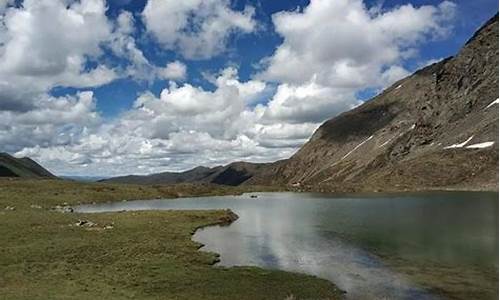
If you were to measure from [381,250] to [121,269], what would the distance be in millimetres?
32869

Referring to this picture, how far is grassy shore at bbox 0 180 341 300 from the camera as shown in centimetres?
4181

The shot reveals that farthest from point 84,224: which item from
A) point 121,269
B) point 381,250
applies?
point 381,250

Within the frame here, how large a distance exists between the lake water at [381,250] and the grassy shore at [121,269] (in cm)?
454

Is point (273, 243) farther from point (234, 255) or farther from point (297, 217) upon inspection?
point (297, 217)

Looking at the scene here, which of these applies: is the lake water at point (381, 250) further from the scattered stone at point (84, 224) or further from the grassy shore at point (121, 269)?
the scattered stone at point (84, 224)

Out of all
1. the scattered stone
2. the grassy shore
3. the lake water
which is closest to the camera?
the grassy shore

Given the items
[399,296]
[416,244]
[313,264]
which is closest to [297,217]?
[416,244]

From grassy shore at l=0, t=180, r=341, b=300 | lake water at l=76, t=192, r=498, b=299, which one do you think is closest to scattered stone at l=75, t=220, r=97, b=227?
grassy shore at l=0, t=180, r=341, b=300

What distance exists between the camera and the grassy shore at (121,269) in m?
41.8

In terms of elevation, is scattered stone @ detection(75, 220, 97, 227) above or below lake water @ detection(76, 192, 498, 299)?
above

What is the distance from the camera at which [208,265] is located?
5575 cm

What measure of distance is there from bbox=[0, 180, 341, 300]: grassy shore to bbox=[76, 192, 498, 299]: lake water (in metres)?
4.54

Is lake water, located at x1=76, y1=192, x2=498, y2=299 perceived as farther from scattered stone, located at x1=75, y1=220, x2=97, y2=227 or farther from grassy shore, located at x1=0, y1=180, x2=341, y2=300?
scattered stone, located at x1=75, y1=220, x2=97, y2=227

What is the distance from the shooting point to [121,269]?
167ft
